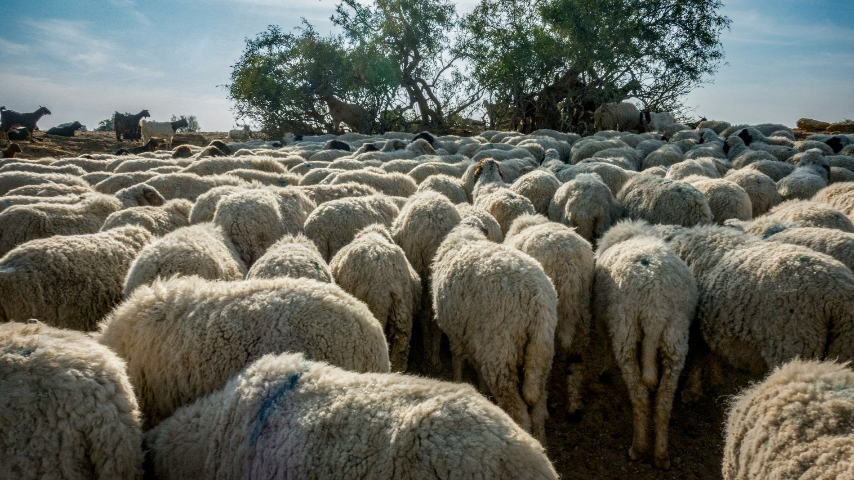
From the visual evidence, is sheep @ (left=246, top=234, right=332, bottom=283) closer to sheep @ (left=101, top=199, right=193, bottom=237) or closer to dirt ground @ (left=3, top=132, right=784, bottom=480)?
dirt ground @ (left=3, top=132, right=784, bottom=480)

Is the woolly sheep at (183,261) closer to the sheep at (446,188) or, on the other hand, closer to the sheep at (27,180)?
the sheep at (446,188)

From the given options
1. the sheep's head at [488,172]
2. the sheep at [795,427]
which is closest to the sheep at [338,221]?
the sheep's head at [488,172]

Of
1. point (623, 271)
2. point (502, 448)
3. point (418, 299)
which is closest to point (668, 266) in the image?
point (623, 271)

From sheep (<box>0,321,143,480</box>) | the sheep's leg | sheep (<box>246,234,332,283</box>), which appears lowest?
the sheep's leg

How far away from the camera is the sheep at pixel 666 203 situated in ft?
21.0

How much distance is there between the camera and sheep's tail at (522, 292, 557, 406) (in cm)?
399

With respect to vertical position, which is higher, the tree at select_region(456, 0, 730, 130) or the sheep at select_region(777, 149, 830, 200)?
the tree at select_region(456, 0, 730, 130)

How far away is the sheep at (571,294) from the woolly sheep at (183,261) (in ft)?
9.89

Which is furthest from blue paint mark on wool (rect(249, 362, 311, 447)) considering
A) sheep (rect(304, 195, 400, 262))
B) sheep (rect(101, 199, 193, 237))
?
sheep (rect(101, 199, 193, 237))

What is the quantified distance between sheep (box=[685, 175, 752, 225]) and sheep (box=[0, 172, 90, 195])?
1058 centimetres

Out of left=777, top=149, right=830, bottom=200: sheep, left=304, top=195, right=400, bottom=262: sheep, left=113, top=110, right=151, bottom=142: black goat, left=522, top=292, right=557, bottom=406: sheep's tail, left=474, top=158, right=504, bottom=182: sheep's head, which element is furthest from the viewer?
left=113, top=110, right=151, bottom=142: black goat

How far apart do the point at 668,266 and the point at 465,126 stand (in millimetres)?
29126

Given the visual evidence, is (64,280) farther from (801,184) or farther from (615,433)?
(801,184)

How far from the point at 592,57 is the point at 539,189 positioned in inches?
838
